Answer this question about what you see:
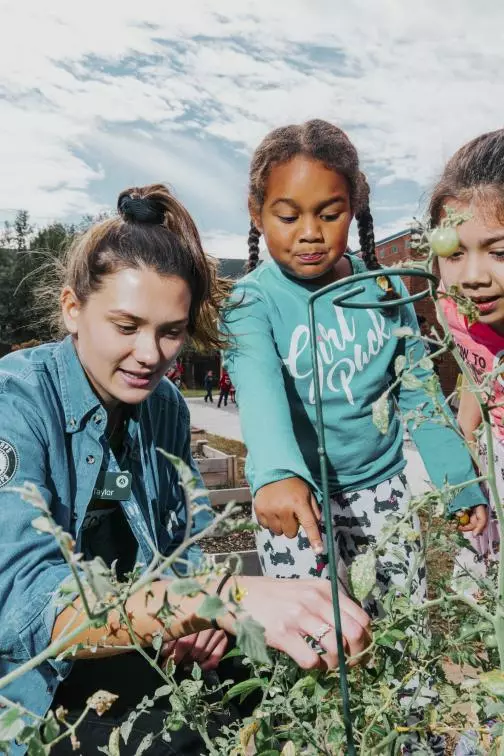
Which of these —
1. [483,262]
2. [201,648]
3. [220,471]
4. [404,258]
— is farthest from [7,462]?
[220,471]

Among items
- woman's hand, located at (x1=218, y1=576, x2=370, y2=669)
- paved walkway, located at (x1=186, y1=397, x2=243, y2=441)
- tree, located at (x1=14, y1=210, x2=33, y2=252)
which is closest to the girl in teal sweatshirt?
woman's hand, located at (x1=218, y1=576, x2=370, y2=669)

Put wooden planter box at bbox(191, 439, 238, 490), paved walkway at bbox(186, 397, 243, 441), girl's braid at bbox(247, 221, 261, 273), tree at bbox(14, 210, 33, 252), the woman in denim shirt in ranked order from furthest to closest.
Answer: tree at bbox(14, 210, 33, 252), paved walkway at bbox(186, 397, 243, 441), wooden planter box at bbox(191, 439, 238, 490), girl's braid at bbox(247, 221, 261, 273), the woman in denim shirt

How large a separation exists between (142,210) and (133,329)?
0.39 metres

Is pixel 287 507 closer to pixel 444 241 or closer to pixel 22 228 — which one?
pixel 444 241

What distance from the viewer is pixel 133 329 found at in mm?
1403

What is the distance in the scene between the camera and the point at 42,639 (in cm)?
102

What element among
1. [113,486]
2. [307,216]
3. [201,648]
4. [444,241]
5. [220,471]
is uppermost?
[307,216]

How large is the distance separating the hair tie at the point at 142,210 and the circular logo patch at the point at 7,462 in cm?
69

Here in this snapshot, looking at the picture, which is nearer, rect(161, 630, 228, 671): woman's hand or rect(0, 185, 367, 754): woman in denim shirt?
rect(0, 185, 367, 754): woman in denim shirt

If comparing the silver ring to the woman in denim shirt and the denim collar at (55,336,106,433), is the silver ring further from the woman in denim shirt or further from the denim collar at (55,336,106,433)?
the denim collar at (55,336,106,433)

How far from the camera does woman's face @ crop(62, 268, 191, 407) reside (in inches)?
54.9

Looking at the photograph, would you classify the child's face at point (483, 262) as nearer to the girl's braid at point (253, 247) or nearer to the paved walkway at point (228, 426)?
the girl's braid at point (253, 247)

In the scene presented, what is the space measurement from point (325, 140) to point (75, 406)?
0.95 metres

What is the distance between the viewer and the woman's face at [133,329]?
1396 mm
